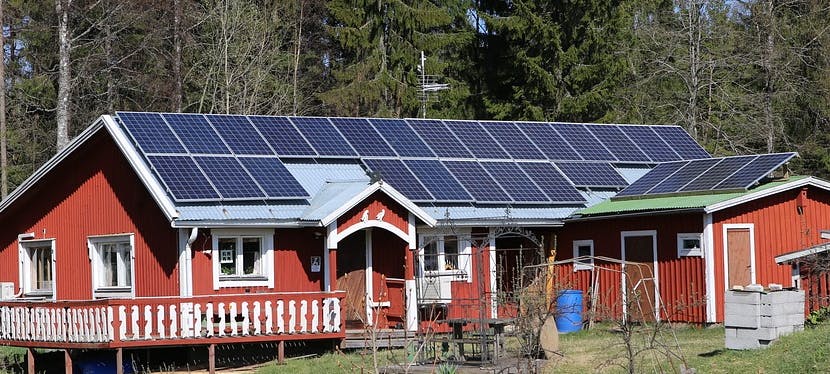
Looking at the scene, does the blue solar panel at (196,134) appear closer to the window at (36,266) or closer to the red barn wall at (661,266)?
the window at (36,266)

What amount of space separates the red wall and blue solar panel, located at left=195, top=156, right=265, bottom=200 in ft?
4.37

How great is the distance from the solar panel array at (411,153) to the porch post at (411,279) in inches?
65.1

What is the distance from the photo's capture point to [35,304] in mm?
26375

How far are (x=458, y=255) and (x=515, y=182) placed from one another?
10.9 feet

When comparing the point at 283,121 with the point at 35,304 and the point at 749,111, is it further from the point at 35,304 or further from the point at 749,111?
the point at 749,111

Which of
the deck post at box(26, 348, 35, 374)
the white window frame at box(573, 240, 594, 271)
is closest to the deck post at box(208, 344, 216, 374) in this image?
the deck post at box(26, 348, 35, 374)

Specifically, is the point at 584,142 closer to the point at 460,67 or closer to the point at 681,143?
the point at 681,143

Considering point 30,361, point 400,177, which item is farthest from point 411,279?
point 30,361

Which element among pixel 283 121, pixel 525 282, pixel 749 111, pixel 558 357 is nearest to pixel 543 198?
pixel 525 282

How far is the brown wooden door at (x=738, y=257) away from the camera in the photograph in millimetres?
27984

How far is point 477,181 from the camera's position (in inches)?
1227

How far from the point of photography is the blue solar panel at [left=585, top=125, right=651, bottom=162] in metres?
34.4

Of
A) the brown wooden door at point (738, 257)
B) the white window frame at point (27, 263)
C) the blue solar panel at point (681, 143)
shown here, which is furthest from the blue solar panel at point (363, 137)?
the blue solar panel at point (681, 143)

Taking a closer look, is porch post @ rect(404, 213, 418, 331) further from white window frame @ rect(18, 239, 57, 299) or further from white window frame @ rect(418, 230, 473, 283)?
white window frame @ rect(18, 239, 57, 299)
